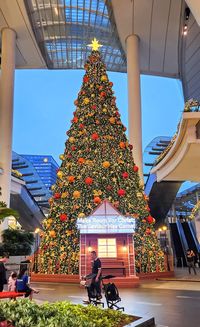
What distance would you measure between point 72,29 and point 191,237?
18576mm

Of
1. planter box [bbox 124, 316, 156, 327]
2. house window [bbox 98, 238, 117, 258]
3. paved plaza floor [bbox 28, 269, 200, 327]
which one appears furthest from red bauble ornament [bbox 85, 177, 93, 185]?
planter box [bbox 124, 316, 156, 327]

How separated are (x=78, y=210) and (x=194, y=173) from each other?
18.3 feet

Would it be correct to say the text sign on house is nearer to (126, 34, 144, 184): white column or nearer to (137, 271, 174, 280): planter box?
(137, 271, 174, 280): planter box

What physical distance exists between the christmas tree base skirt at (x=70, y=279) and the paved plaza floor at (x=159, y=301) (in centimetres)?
37

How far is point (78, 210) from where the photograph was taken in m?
12.4

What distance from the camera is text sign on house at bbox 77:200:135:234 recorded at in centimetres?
1108

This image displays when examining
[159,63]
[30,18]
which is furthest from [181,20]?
[30,18]

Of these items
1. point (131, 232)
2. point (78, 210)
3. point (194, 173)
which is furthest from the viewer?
point (194, 173)

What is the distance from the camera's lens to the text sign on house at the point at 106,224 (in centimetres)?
1108

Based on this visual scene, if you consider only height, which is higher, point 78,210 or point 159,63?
point 159,63

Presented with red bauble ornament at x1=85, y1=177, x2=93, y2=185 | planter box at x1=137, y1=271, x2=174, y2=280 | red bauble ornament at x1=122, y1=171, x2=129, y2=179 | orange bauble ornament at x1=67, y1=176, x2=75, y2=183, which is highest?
red bauble ornament at x1=122, y1=171, x2=129, y2=179

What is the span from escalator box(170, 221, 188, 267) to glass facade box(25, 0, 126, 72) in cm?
1507

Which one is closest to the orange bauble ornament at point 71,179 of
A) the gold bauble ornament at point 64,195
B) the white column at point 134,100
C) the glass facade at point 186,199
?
the gold bauble ornament at point 64,195

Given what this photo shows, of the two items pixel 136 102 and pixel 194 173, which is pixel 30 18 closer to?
pixel 136 102
